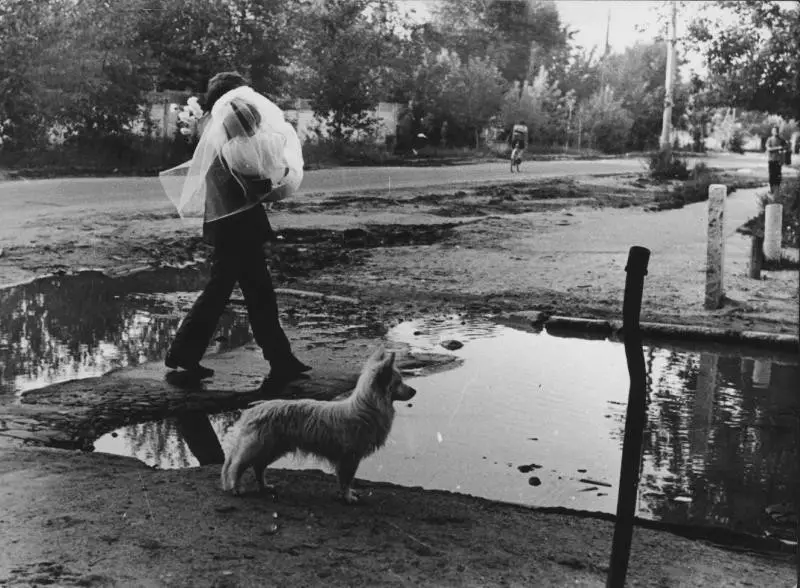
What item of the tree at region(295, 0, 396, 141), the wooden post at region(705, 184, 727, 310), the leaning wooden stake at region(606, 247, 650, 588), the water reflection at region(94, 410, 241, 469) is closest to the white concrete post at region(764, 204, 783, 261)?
the wooden post at region(705, 184, 727, 310)

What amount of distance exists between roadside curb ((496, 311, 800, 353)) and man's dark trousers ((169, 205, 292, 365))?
1.99 meters

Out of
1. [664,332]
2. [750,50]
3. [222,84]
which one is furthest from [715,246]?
[222,84]

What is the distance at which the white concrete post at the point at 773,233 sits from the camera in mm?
7938

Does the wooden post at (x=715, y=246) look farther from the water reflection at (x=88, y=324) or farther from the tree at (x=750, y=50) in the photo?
the water reflection at (x=88, y=324)

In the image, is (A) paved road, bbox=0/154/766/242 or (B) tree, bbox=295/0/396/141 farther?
(A) paved road, bbox=0/154/766/242

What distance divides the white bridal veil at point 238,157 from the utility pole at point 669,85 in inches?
106

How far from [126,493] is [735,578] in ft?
5.80

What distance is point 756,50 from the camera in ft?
20.5

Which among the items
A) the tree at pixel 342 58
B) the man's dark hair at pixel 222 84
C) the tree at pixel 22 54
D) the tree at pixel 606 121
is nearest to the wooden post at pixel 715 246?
the tree at pixel 606 121

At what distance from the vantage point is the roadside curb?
5.59 metres

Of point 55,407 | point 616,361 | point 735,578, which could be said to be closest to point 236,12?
point 55,407

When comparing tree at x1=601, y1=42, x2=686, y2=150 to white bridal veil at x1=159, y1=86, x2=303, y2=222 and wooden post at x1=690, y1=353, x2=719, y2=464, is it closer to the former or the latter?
wooden post at x1=690, y1=353, x2=719, y2=464

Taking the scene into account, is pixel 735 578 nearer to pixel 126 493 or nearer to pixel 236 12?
pixel 126 493

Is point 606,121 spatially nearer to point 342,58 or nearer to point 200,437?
point 342,58
